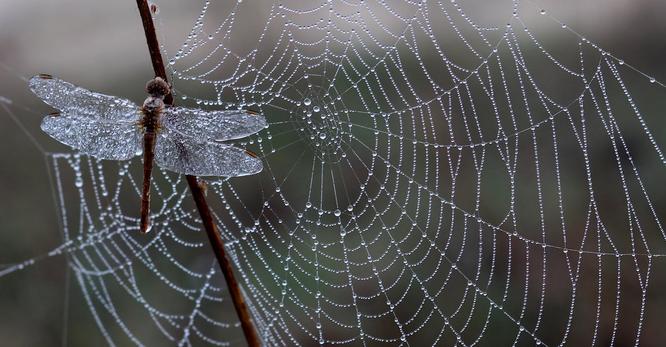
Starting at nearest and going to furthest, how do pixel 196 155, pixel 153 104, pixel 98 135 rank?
pixel 153 104 < pixel 196 155 < pixel 98 135

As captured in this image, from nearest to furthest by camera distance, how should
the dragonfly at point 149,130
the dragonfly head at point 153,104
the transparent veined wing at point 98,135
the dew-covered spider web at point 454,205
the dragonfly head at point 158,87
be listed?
the dragonfly head at point 158,87 < the dragonfly head at point 153,104 < the dragonfly at point 149,130 < the transparent veined wing at point 98,135 < the dew-covered spider web at point 454,205

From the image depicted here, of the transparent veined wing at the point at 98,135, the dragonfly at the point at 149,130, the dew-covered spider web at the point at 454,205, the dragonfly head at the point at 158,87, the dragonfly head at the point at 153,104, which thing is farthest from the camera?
the dew-covered spider web at the point at 454,205

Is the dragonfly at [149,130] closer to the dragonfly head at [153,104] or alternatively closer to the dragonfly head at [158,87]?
the dragonfly head at [153,104]

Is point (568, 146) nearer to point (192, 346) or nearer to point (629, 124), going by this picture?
point (629, 124)

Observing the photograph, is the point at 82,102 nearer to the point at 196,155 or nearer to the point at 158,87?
the point at 196,155

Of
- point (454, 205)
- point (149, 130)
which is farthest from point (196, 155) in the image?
point (454, 205)

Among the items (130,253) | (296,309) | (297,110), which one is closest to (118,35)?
(130,253)

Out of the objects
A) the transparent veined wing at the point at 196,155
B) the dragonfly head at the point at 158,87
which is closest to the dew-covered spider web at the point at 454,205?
the transparent veined wing at the point at 196,155
